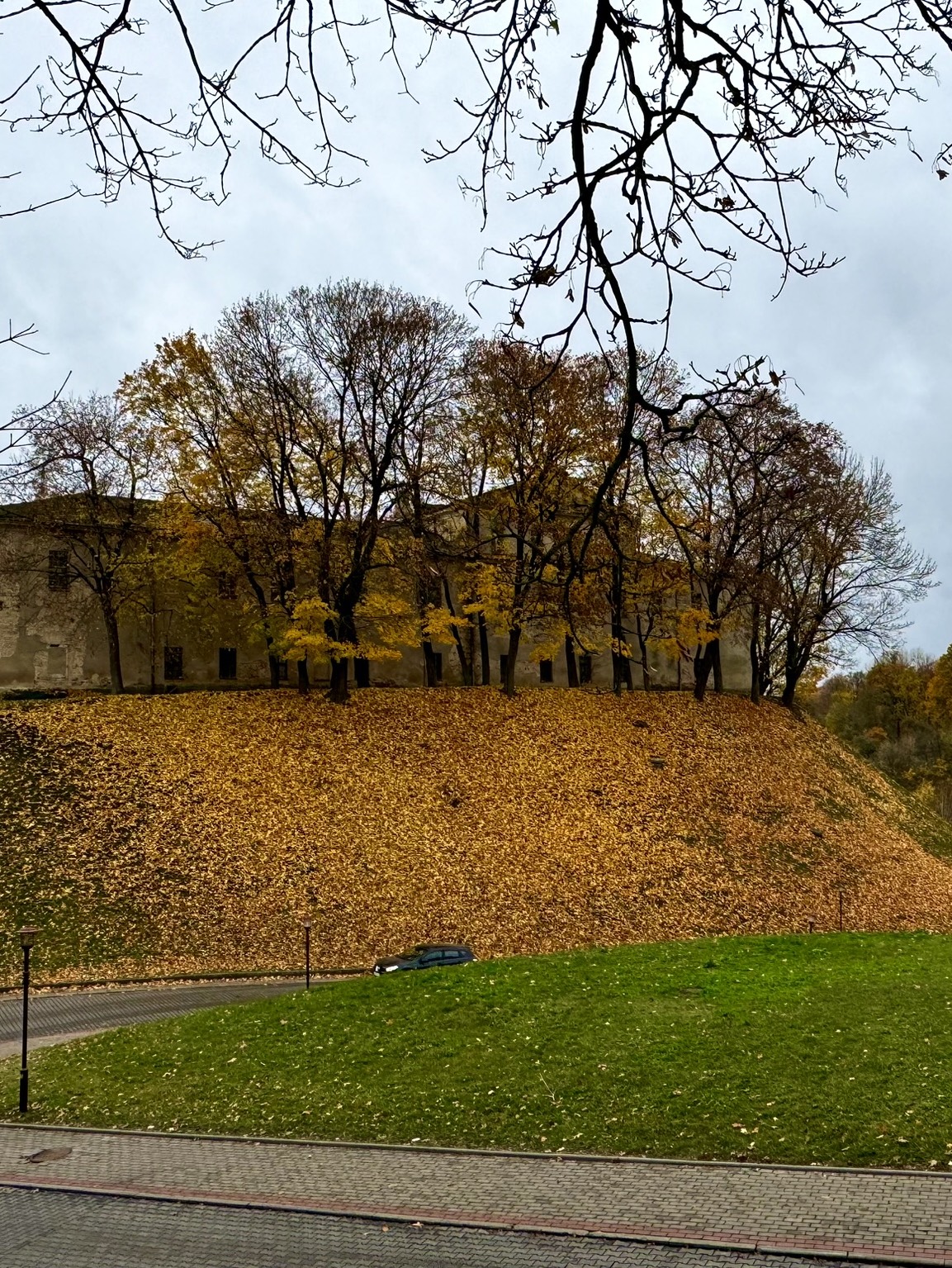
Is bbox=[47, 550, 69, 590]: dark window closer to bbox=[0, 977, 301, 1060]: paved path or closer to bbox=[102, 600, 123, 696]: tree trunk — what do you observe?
bbox=[102, 600, 123, 696]: tree trunk

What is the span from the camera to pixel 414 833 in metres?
30.8

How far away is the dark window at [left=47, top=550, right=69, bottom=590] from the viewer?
3969 centimetres

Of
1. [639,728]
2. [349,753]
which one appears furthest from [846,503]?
[349,753]

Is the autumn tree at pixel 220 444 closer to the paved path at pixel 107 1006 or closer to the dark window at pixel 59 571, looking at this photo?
the dark window at pixel 59 571

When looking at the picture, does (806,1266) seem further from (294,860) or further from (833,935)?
(294,860)

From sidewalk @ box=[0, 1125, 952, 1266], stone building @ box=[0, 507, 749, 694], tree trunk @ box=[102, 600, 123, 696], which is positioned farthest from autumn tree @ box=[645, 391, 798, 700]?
tree trunk @ box=[102, 600, 123, 696]

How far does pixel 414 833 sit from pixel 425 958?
7.51 meters

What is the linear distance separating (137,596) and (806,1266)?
36697mm

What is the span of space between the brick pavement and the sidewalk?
17cm

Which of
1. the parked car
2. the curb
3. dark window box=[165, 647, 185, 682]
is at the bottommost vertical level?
the parked car

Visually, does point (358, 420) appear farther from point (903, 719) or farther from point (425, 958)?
point (903, 719)

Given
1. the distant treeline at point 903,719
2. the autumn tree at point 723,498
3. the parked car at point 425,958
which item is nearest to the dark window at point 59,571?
the parked car at point 425,958

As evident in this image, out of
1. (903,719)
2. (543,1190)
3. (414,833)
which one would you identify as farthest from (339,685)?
(903,719)

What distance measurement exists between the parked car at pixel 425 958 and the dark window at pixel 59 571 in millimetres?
22431
